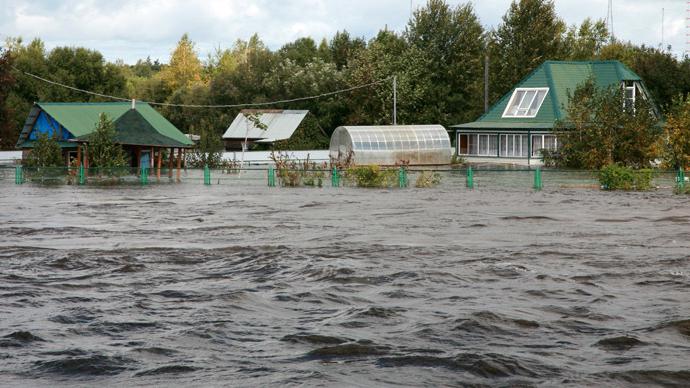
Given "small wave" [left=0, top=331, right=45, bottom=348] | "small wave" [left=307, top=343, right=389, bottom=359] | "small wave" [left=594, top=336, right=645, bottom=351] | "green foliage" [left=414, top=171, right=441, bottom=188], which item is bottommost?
"small wave" [left=594, top=336, right=645, bottom=351]

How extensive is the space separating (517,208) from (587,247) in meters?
10.3

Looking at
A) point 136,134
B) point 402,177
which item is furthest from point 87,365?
point 136,134

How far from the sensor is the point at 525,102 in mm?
61844

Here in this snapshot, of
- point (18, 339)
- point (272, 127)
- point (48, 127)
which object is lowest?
point (18, 339)

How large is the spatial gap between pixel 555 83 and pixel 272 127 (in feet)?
66.8

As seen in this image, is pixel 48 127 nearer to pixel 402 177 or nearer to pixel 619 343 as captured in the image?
pixel 402 177

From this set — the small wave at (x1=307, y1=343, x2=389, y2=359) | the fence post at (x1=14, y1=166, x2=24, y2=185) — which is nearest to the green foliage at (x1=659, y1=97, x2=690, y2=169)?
the fence post at (x1=14, y1=166, x2=24, y2=185)

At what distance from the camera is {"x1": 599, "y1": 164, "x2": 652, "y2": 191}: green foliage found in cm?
3919

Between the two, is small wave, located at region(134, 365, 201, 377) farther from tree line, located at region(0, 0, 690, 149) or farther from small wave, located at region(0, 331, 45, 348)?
tree line, located at region(0, 0, 690, 149)

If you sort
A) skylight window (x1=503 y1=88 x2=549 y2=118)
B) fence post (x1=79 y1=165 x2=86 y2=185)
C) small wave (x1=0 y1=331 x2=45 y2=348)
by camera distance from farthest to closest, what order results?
skylight window (x1=503 y1=88 x2=549 y2=118)
fence post (x1=79 y1=165 x2=86 y2=185)
small wave (x1=0 y1=331 x2=45 y2=348)

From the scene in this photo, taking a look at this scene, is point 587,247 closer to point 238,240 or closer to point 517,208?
point 238,240

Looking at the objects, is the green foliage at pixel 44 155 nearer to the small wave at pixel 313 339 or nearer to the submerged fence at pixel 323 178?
the submerged fence at pixel 323 178

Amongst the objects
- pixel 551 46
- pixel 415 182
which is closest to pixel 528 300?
pixel 415 182

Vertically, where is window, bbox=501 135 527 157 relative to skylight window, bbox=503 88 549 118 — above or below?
below
